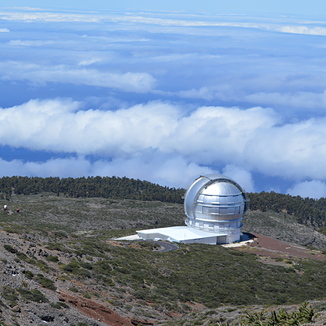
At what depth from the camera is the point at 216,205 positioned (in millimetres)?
62375

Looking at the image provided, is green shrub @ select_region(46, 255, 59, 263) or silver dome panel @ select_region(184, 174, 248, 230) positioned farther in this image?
silver dome panel @ select_region(184, 174, 248, 230)

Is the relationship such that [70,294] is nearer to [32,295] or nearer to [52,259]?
[32,295]

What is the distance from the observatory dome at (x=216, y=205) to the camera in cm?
6269

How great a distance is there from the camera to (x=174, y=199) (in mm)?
110938

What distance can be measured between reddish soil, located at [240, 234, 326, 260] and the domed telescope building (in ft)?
10.1

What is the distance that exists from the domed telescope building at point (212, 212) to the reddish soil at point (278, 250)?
10.1 feet

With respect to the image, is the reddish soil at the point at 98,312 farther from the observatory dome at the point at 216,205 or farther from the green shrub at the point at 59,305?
the observatory dome at the point at 216,205

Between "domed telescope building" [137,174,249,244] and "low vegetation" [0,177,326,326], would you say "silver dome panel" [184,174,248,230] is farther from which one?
"low vegetation" [0,177,326,326]

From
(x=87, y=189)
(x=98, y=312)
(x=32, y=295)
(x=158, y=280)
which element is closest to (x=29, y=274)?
(x=32, y=295)

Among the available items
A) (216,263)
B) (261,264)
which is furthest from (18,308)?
(261,264)

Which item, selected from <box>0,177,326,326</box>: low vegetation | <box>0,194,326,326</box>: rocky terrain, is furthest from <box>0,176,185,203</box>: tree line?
<box>0,194,326,326</box>: rocky terrain

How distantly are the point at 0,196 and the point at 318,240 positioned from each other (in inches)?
2196

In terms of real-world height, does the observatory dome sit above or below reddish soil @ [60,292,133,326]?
above

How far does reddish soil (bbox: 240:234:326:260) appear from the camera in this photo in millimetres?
57344
